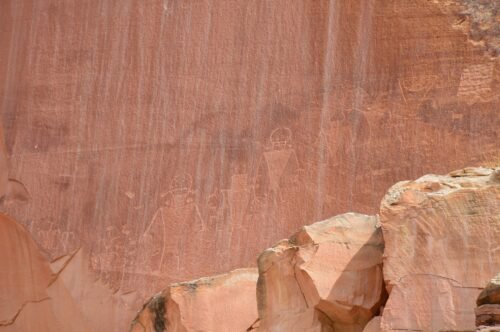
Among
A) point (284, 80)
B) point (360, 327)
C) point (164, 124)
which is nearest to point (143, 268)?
point (164, 124)

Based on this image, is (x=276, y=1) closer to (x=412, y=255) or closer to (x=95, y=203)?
(x=95, y=203)

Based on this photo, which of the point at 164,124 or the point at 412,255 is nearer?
the point at 412,255

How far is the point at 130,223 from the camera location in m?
10.0

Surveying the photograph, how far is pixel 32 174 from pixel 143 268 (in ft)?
4.79

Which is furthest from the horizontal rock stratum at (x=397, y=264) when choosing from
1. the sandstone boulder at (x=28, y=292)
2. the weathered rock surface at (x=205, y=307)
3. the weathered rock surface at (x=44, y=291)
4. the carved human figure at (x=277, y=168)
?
the sandstone boulder at (x=28, y=292)

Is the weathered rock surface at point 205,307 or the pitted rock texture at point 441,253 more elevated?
the pitted rock texture at point 441,253

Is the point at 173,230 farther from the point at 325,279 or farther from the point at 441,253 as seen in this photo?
the point at 441,253

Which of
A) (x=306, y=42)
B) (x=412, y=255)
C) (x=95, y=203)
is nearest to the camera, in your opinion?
(x=412, y=255)

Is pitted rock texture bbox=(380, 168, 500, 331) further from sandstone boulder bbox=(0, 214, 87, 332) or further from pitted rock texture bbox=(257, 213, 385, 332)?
sandstone boulder bbox=(0, 214, 87, 332)

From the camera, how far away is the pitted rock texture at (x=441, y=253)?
532 cm

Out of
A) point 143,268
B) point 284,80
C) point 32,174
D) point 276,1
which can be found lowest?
point 143,268

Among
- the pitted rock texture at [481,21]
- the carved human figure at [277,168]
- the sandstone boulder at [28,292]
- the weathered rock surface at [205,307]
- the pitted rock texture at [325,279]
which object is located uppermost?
the pitted rock texture at [481,21]

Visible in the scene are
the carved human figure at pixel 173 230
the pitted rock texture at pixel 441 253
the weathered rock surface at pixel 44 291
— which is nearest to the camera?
the pitted rock texture at pixel 441 253

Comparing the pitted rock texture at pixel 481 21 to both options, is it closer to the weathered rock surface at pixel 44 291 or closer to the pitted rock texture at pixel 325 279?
the pitted rock texture at pixel 325 279
